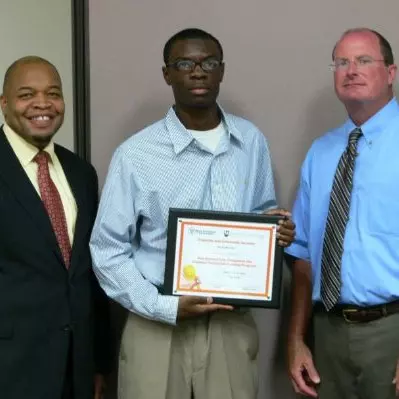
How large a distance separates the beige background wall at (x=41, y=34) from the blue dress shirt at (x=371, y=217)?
0.95 meters

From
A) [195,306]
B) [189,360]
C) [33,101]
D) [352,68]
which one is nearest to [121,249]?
[195,306]

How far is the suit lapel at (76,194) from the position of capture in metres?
1.75

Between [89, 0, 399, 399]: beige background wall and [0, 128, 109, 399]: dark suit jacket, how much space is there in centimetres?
55

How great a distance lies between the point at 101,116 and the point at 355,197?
930mm

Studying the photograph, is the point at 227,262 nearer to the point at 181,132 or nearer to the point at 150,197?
the point at 150,197

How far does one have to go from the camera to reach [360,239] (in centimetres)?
171

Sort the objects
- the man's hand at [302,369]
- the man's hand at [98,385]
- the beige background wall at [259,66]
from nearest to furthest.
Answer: the man's hand at [302,369], the man's hand at [98,385], the beige background wall at [259,66]

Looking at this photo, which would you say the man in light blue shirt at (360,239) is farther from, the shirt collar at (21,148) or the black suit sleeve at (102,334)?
the shirt collar at (21,148)

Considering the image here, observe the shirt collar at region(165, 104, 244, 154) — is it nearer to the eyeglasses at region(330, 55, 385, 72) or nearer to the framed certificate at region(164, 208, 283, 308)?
the framed certificate at region(164, 208, 283, 308)

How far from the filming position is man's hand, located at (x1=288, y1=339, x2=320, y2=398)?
1.88 metres

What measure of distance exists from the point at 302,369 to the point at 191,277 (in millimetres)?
480

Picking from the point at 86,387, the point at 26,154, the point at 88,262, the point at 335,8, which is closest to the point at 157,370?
the point at 86,387

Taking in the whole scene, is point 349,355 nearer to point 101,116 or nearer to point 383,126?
point 383,126

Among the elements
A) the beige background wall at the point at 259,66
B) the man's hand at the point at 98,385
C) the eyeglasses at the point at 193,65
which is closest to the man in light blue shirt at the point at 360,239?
the beige background wall at the point at 259,66
